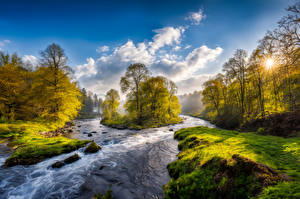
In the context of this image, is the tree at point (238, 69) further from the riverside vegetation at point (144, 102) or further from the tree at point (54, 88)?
the tree at point (54, 88)

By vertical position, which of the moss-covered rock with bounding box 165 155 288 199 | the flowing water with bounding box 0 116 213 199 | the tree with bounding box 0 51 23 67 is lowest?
the flowing water with bounding box 0 116 213 199

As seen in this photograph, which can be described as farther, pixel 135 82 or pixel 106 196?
pixel 135 82

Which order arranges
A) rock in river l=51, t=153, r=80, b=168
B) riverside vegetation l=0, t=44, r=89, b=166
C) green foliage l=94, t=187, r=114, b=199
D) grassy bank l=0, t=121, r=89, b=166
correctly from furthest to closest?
riverside vegetation l=0, t=44, r=89, b=166 → grassy bank l=0, t=121, r=89, b=166 → rock in river l=51, t=153, r=80, b=168 → green foliage l=94, t=187, r=114, b=199

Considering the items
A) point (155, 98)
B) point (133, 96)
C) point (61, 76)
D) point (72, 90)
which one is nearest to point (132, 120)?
point (133, 96)

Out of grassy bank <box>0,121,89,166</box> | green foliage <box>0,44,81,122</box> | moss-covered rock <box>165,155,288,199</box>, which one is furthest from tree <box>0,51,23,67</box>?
moss-covered rock <box>165,155,288,199</box>

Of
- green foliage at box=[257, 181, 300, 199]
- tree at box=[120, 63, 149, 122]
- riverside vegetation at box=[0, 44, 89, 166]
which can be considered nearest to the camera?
green foliage at box=[257, 181, 300, 199]

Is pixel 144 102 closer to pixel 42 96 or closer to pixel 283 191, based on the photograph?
pixel 42 96

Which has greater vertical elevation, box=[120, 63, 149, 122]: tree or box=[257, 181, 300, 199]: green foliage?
box=[120, 63, 149, 122]: tree

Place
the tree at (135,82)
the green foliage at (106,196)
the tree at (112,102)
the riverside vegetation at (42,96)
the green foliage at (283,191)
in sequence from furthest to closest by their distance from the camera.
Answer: the tree at (112,102)
the tree at (135,82)
the riverside vegetation at (42,96)
the green foliage at (106,196)
the green foliage at (283,191)

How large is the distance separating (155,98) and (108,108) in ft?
74.8

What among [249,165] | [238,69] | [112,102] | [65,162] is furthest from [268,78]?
[112,102]

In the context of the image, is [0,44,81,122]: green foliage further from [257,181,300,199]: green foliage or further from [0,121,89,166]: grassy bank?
[257,181,300,199]: green foliage

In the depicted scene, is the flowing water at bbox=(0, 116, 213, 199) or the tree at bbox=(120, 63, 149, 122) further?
the tree at bbox=(120, 63, 149, 122)

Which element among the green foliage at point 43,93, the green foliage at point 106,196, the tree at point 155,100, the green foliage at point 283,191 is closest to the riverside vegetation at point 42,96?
the green foliage at point 43,93
